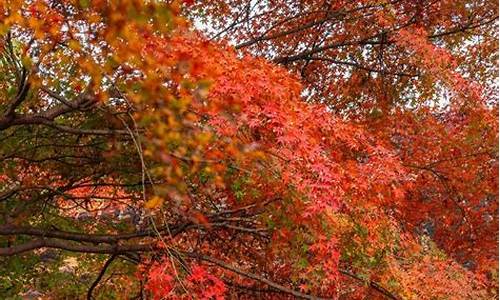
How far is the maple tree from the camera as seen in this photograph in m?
4.63

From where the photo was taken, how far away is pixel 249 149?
405cm

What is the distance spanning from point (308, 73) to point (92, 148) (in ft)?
17.4

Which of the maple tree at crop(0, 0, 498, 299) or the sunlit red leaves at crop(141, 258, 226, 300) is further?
the sunlit red leaves at crop(141, 258, 226, 300)

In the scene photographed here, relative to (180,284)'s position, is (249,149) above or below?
above

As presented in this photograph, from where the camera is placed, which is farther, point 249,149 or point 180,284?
point 180,284

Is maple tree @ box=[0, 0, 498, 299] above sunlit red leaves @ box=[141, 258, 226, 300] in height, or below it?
above

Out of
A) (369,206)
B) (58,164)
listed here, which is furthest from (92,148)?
(369,206)

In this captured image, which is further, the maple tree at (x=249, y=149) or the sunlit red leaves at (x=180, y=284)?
the sunlit red leaves at (x=180, y=284)

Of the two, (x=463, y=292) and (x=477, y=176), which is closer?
(x=463, y=292)

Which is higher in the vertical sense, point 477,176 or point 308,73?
point 308,73

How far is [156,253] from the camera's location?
6.16 meters

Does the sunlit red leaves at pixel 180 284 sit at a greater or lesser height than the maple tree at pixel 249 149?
lesser

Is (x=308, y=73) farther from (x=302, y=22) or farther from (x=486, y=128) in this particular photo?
(x=486, y=128)

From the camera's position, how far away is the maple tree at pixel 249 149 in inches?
182
